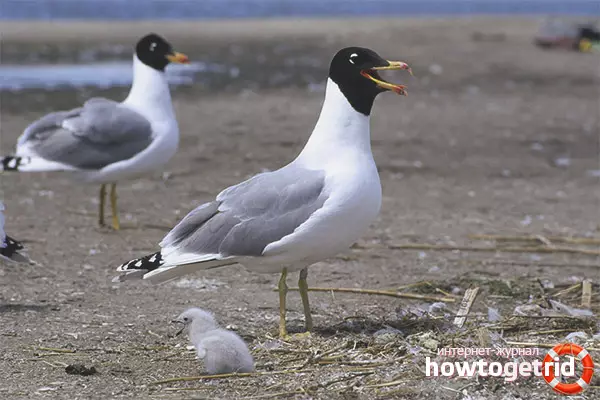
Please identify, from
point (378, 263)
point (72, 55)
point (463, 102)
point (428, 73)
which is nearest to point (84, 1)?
point (72, 55)

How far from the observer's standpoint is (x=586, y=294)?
6750 millimetres

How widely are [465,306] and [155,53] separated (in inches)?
166

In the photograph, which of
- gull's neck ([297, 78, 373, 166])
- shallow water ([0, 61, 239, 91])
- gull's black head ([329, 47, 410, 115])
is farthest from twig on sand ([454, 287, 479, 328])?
shallow water ([0, 61, 239, 91])

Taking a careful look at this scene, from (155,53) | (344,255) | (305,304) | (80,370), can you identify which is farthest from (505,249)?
(80,370)

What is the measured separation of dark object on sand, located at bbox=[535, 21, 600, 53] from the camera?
24.9 m

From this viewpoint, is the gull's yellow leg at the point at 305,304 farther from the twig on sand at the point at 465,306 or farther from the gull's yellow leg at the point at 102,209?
the gull's yellow leg at the point at 102,209

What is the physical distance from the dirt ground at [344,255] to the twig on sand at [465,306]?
3.4 inches

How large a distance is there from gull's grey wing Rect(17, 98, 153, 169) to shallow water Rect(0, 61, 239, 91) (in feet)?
28.6

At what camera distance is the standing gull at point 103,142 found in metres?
8.70

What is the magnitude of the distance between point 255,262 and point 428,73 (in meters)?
15.4

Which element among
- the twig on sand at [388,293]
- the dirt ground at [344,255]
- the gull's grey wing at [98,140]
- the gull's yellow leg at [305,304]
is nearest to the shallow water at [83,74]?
the dirt ground at [344,255]

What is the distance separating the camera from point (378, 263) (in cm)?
800

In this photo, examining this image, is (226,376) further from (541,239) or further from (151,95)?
(151,95)

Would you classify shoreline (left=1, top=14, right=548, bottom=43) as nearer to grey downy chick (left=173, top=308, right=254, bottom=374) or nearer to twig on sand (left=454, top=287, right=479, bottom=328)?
twig on sand (left=454, top=287, right=479, bottom=328)
